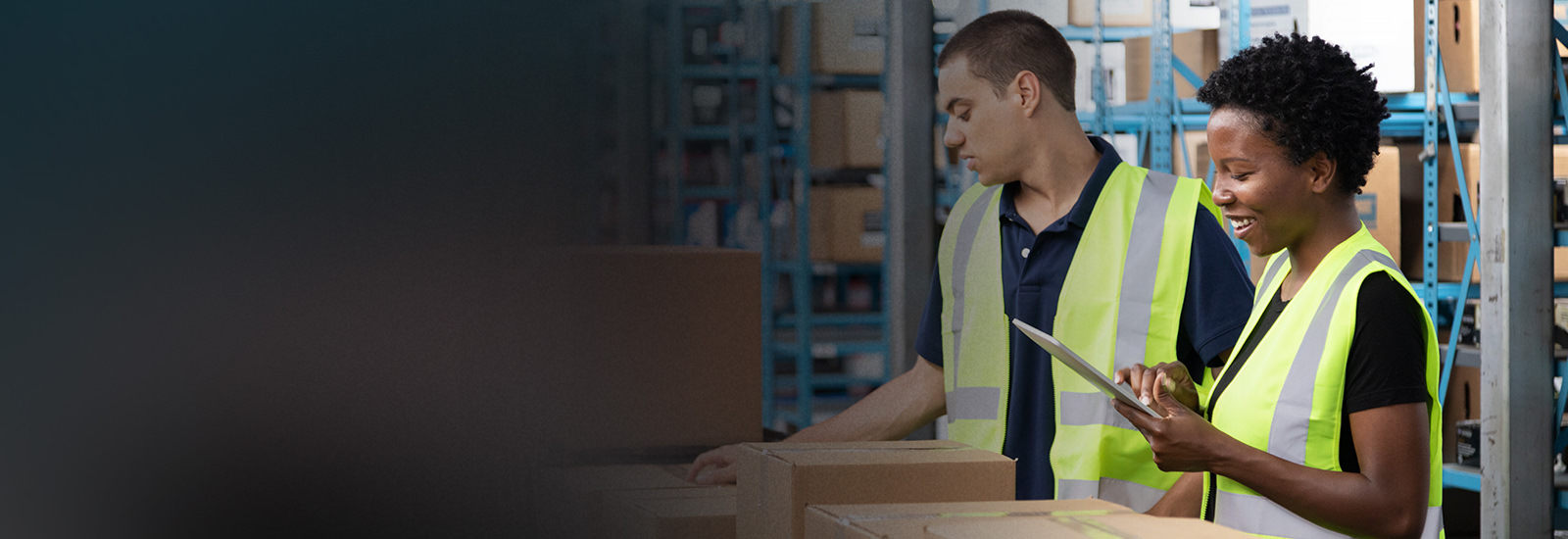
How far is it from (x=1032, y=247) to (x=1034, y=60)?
26 cm

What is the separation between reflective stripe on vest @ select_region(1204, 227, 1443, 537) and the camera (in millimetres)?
1163

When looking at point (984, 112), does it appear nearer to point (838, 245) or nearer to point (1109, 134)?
point (1109, 134)

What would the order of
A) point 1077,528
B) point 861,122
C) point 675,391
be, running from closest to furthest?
point 1077,528
point 675,391
point 861,122

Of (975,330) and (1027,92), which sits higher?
(1027,92)

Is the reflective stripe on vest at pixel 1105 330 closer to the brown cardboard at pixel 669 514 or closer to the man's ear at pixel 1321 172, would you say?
the man's ear at pixel 1321 172

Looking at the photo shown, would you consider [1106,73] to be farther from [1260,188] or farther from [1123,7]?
[1260,188]

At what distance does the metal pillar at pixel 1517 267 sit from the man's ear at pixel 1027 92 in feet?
7.49

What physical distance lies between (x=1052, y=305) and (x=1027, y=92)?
11.5 inches

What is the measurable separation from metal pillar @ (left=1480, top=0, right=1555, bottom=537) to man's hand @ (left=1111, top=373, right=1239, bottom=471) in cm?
284

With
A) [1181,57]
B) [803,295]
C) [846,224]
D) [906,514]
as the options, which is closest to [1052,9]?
[1181,57]

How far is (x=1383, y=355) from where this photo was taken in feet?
3.72

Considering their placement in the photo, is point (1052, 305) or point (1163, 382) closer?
point (1163, 382)

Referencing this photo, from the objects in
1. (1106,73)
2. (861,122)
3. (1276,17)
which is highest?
(1276,17)
